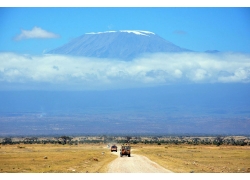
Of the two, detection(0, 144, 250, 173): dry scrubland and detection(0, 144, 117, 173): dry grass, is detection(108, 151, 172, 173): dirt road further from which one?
detection(0, 144, 117, 173): dry grass

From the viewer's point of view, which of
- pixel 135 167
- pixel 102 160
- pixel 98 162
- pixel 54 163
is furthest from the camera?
pixel 102 160

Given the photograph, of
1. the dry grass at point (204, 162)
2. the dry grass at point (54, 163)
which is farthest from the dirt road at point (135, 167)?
the dry grass at point (204, 162)

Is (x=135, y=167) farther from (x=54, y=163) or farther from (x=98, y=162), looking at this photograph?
(x=98, y=162)

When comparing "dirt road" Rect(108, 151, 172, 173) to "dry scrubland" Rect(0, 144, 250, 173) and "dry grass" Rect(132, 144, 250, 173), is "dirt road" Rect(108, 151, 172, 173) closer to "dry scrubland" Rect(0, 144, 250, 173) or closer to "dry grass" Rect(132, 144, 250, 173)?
"dry scrubland" Rect(0, 144, 250, 173)

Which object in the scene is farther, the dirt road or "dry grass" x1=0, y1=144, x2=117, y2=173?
"dry grass" x1=0, y1=144, x2=117, y2=173

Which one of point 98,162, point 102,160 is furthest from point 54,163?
point 102,160

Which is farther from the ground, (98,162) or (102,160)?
(102,160)

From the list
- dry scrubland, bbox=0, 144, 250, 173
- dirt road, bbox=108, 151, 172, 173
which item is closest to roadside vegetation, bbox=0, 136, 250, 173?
dry scrubland, bbox=0, 144, 250, 173

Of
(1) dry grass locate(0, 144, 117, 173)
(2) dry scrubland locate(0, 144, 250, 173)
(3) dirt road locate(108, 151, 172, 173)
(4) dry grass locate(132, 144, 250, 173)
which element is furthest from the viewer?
(4) dry grass locate(132, 144, 250, 173)

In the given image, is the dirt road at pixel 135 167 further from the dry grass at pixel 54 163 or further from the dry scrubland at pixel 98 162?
the dry grass at pixel 54 163

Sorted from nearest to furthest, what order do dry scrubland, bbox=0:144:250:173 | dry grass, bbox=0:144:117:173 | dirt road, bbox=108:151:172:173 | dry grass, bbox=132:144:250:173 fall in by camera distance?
dirt road, bbox=108:151:172:173, dry grass, bbox=0:144:117:173, dry scrubland, bbox=0:144:250:173, dry grass, bbox=132:144:250:173
